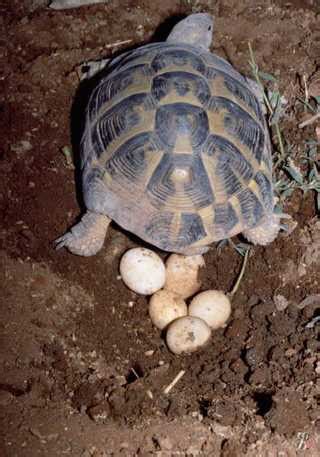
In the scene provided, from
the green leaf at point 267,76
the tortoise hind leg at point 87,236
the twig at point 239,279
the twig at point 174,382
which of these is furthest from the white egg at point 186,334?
the green leaf at point 267,76

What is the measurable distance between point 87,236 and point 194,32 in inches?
61.4

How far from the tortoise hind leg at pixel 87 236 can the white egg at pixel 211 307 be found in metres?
0.67

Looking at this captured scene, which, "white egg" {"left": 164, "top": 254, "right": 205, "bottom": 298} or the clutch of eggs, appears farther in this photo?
"white egg" {"left": 164, "top": 254, "right": 205, "bottom": 298}

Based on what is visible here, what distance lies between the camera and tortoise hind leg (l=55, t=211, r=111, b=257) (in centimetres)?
319

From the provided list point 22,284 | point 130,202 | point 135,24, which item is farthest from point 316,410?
point 135,24

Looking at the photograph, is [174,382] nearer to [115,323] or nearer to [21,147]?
[115,323]

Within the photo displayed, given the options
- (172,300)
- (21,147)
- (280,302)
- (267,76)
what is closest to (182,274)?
(172,300)

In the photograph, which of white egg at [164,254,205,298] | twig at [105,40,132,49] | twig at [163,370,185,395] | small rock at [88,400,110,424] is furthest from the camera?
twig at [105,40,132,49]

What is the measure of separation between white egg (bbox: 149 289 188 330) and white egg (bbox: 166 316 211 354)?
0.10 metres

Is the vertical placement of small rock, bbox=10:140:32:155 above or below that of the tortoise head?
below

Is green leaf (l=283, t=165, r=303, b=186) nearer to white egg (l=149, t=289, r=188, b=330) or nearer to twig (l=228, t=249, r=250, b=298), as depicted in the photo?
twig (l=228, t=249, r=250, b=298)

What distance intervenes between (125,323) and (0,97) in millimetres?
1845

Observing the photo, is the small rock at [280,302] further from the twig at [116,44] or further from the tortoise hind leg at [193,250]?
the twig at [116,44]

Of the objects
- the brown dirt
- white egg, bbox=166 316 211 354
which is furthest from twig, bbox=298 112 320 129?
white egg, bbox=166 316 211 354
